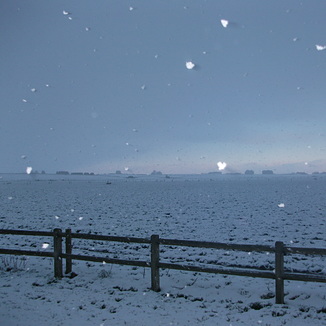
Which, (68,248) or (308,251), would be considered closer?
(308,251)

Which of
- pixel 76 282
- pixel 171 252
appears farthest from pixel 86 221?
pixel 76 282

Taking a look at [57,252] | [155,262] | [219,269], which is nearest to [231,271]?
[219,269]

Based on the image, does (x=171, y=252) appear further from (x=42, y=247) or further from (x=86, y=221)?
(x=86, y=221)

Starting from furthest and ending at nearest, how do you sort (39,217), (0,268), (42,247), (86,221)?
(39,217) → (86,221) → (42,247) → (0,268)

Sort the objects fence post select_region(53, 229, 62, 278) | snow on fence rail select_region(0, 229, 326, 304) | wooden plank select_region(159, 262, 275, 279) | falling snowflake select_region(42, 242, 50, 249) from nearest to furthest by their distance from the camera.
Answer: snow on fence rail select_region(0, 229, 326, 304) → wooden plank select_region(159, 262, 275, 279) → fence post select_region(53, 229, 62, 278) → falling snowflake select_region(42, 242, 50, 249)

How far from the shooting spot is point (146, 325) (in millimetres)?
6023

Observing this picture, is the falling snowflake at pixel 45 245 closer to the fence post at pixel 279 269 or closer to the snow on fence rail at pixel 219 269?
the snow on fence rail at pixel 219 269

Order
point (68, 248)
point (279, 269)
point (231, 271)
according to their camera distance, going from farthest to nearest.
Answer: point (68, 248) < point (231, 271) < point (279, 269)

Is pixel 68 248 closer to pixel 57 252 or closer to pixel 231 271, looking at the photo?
pixel 57 252

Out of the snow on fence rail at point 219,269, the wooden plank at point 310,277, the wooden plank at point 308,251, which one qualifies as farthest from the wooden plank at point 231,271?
the wooden plank at point 308,251

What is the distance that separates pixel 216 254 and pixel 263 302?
5.22m

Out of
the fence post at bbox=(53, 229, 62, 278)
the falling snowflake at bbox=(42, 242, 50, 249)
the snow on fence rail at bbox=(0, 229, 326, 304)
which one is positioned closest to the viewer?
the snow on fence rail at bbox=(0, 229, 326, 304)

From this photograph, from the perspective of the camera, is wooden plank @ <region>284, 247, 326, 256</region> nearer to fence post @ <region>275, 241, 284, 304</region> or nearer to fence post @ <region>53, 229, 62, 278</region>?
fence post @ <region>275, 241, 284, 304</region>

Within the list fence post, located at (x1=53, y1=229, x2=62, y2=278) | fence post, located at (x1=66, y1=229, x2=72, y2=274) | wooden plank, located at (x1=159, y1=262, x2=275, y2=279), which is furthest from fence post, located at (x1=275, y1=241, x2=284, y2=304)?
fence post, located at (x1=53, y1=229, x2=62, y2=278)
